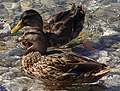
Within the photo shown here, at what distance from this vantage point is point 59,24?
9008 mm

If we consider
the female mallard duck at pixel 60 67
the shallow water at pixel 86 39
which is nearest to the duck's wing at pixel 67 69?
the female mallard duck at pixel 60 67

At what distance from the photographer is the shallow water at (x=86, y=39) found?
7.19 metres

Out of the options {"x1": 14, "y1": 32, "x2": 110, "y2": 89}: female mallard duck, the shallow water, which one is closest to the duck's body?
{"x1": 14, "y1": 32, "x2": 110, "y2": 89}: female mallard duck

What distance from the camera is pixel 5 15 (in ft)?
33.3

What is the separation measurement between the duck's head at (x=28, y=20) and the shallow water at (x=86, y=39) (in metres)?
0.37

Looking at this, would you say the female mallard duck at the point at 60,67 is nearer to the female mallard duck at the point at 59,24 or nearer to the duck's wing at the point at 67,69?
the duck's wing at the point at 67,69

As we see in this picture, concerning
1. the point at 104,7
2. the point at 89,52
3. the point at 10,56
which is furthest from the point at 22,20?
the point at 104,7

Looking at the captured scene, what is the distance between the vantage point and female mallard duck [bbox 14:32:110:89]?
6.87 meters

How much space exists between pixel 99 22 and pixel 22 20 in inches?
74.8

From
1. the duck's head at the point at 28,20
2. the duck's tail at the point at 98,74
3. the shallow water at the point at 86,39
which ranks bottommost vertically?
the shallow water at the point at 86,39

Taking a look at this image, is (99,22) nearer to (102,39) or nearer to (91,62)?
(102,39)

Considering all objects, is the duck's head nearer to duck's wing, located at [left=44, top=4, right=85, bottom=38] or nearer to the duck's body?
duck's wing, located at [left=44, top=4, right=85, bottom=38]

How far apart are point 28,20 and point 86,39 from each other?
1.17m

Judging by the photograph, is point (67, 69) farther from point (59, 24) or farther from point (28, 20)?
point (59, 24)
